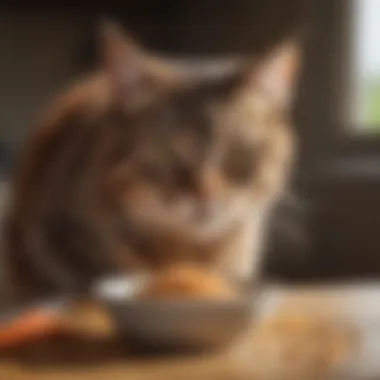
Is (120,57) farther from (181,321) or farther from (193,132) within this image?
(181,321)

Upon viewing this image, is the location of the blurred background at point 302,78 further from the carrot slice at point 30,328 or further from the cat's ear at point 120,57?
the carrot slice at point 30,328

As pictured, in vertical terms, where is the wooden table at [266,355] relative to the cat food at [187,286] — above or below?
below

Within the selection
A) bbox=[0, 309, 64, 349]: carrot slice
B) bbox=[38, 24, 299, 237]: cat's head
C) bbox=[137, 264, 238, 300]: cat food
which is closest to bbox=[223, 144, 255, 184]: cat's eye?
bbox=[38, 24, 299, 237]: cat's head

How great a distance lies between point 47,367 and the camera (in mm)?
712

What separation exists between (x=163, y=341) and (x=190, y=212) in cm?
17

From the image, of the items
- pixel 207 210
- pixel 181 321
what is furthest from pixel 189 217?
pixel 181 321

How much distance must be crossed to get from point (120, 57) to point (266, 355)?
35cm

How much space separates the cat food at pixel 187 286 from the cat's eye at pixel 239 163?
11 cm

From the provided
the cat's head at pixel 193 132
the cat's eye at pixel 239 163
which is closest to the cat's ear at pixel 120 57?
the cat's head at pixel 193 132

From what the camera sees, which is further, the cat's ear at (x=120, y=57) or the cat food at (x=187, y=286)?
the cat's ear at (x=120, y=57)

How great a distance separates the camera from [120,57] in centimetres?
88

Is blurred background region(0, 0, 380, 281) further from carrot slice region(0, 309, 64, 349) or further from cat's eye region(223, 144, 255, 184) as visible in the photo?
carrot slice region(0, 309, 64, 349)

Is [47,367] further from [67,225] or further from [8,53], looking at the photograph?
[8,53]

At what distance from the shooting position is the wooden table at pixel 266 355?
70 cm
